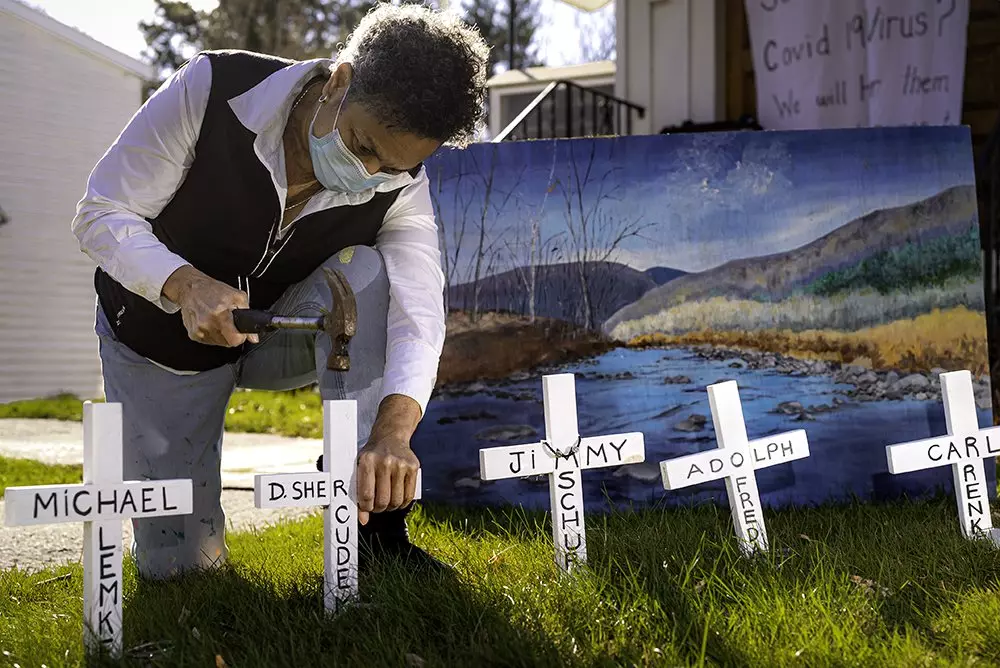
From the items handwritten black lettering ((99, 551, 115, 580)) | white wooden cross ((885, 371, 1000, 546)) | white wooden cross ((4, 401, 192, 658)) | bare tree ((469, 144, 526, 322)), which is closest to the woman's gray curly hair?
white wooden cross ((4, 401, 192, 658))

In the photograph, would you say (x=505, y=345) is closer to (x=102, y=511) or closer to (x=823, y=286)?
(x=823, y=286)

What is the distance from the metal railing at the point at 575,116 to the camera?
718cm

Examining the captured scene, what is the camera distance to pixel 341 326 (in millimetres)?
2359

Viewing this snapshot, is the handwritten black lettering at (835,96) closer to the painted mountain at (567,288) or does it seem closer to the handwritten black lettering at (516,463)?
the painted mountain at (567,288)

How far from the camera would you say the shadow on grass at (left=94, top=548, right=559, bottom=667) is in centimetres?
184

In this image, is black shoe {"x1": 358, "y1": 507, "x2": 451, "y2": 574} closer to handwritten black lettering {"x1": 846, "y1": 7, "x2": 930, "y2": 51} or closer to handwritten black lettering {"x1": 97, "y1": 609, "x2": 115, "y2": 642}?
handwritten black lettering {"x1": 97, "y1": 609, "x2": 115, "y2": 642}

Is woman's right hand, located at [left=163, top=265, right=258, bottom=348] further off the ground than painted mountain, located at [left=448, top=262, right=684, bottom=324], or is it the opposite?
painted mountain, located at [left=448, top=262, right=684, bottom=324]

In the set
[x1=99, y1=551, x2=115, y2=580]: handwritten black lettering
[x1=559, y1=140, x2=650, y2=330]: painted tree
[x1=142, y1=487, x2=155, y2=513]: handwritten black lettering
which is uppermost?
[x1=559, y1=140, x2=650, y2=330]: painted tree

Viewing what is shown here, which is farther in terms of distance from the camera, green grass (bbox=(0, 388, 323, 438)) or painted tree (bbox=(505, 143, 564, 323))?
green grass (bbox=(0, 388, 323, 438))

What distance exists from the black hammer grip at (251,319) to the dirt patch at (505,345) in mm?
1458

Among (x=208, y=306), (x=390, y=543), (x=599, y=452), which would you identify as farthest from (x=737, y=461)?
(x=208, y=306)

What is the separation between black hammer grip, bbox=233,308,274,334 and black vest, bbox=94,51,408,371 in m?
0.55

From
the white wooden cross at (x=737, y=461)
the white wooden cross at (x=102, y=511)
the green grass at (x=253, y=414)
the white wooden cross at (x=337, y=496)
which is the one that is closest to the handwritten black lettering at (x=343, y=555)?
the white wooden cross at (x=337, y=496)

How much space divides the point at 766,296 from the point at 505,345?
885 mm
